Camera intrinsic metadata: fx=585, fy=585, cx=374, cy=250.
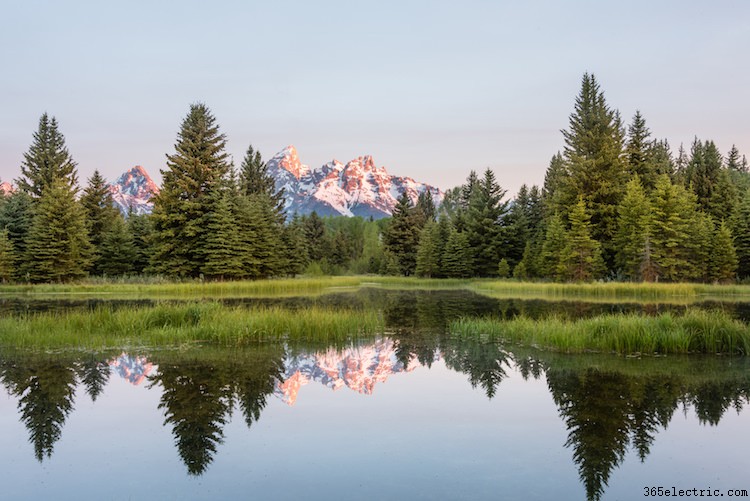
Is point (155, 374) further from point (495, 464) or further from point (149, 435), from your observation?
point (495, 464)

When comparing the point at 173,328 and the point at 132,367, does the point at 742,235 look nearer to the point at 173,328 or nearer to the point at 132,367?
the point at 173,328

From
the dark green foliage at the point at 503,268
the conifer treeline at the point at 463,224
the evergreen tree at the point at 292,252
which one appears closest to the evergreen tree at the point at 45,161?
the conifer treeline at the point at 463,224

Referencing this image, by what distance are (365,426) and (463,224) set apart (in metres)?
62.3

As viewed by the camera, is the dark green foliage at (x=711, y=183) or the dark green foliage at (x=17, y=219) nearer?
the dark green foliage at (x=17, y=219)

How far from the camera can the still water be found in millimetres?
6852

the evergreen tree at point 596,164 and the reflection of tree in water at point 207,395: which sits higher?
the evergreen tree at point 596,164

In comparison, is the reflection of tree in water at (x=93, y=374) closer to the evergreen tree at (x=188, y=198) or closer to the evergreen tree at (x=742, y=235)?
the evergreen tree at (x=188, y=198)

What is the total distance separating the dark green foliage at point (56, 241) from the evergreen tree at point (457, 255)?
3612 centimetres

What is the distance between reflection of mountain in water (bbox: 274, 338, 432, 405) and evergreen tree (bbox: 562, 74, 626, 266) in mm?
42427

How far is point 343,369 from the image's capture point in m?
13.7

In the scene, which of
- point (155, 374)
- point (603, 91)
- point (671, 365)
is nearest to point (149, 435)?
point (155, 374)

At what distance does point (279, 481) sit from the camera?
6879 millimetres

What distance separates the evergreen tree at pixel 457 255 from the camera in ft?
211

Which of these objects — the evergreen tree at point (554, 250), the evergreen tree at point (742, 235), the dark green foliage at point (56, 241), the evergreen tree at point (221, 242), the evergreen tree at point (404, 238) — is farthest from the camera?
the evergreen tree at point (404, 238)
